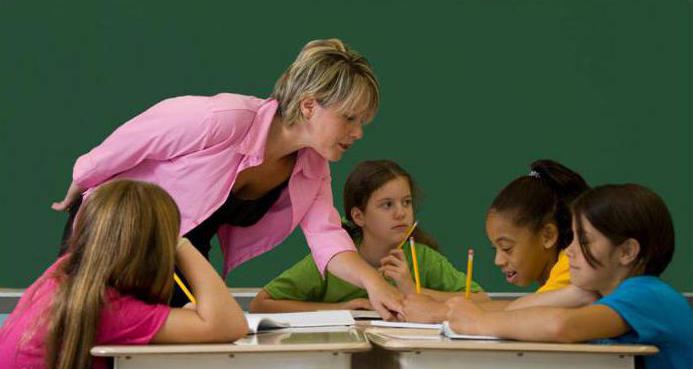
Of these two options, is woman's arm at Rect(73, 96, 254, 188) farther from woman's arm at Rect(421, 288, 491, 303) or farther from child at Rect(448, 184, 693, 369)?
child at Rect(448, 184, 693, 369)

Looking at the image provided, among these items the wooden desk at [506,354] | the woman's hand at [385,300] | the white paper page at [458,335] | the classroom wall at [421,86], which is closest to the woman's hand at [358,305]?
the woman's hand at [385,300]

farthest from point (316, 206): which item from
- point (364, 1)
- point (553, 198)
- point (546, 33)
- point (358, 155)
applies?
point (546, 33)

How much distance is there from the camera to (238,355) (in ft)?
4.99

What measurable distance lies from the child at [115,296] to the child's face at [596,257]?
0.59 m

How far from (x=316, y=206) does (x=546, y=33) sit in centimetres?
178

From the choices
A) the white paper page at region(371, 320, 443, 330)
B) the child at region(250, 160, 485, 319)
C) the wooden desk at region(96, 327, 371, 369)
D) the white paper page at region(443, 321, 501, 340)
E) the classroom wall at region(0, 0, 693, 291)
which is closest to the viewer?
the wooden desk at region(96, 327, 371, 369)

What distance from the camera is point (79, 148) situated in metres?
3.86

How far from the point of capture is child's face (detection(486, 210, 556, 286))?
2.28 metres

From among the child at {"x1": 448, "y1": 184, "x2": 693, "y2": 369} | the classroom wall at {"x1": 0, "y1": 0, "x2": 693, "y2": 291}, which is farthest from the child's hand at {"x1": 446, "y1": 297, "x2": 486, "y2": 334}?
the classroom wall at {"x1": 0, "y1": 0, "x2": 693, "y2": 291}

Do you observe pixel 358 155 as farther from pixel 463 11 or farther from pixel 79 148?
pixel 79 148

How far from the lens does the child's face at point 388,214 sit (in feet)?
9.85

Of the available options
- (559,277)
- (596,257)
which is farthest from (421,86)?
(596,257)

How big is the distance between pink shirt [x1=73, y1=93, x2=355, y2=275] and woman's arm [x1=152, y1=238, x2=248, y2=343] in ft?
2.24

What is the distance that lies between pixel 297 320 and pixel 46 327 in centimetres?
61
